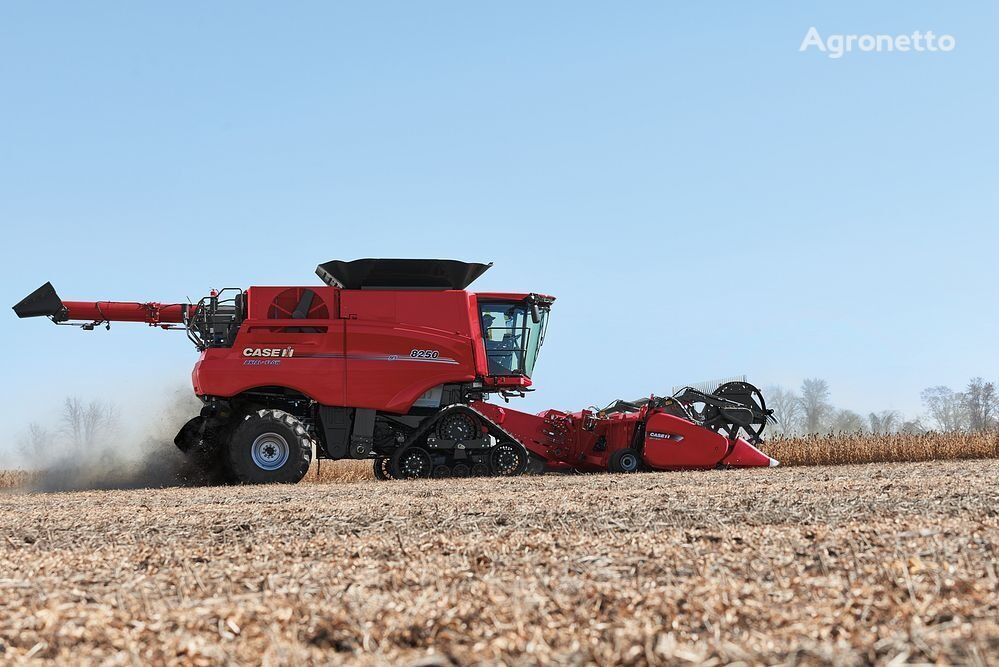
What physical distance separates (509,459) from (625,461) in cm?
177

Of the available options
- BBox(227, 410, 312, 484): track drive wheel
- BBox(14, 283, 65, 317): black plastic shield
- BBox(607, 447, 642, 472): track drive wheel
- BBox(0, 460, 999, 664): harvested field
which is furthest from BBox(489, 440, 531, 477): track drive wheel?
BBox(0, 460, 999, 664): harvested field

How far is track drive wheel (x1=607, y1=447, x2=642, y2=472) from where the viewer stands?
591 inches

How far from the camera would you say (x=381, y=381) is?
575 inches

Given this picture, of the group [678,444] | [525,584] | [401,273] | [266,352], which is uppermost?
[401,273]

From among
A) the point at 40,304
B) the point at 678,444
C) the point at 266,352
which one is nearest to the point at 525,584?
the point at 266,352

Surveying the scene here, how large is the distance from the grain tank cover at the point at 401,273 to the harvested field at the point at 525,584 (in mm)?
7446

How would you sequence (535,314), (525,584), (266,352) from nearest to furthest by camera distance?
(525,584) < (266,352) < (535,314)

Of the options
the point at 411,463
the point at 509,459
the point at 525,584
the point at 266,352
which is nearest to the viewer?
the point at 525,584

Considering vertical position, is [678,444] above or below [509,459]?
above

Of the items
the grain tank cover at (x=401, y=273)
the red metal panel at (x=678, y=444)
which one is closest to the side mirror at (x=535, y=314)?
the grain tank cover at (x=401, y=273)

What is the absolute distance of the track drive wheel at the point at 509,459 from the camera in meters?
14.7

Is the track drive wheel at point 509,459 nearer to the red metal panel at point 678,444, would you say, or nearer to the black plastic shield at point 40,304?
the red metal panel at point 678,444

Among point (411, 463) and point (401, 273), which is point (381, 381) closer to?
point (411, 463)

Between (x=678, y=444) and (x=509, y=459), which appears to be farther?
(x=678, y=444)
